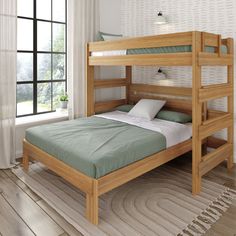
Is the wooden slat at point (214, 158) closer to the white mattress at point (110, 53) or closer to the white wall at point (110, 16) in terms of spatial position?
the white mattress at point (110, 53)

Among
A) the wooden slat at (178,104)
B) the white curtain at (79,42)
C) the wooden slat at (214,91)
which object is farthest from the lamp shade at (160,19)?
the wooden slat at (214,91)

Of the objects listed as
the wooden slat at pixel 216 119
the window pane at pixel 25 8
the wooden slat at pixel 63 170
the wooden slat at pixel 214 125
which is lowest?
the wooden slat at pixel 63 170

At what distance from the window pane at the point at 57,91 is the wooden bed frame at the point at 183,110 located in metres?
0.83

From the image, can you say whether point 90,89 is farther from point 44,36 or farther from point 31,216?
point 31,216

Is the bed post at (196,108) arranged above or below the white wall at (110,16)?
below

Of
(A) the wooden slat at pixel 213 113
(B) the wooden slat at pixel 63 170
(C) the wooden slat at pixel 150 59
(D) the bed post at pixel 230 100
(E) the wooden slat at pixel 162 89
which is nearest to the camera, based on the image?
(B) the wooden slat at pixel 63 170

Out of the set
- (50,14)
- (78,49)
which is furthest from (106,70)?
(50,14)

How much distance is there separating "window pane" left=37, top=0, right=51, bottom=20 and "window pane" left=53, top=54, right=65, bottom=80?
1.97 ft

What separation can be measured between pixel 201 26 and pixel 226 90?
3.38ft

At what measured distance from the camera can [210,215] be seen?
221 centimetres

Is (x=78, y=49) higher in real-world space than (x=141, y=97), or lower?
higher

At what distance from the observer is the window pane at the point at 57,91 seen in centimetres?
431

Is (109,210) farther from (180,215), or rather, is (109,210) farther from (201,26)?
(201,26)

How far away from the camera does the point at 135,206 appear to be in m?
2.36
